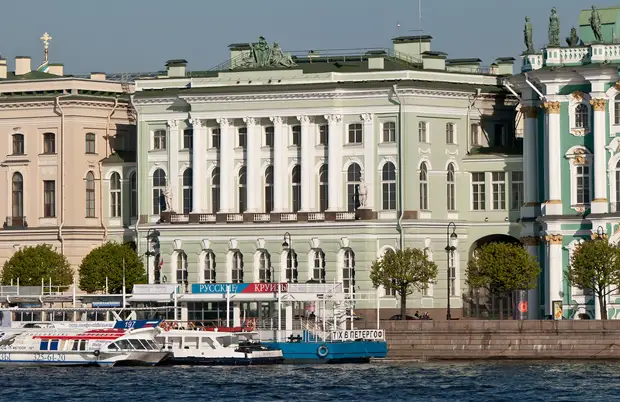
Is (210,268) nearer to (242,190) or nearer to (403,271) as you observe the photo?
(242,190)

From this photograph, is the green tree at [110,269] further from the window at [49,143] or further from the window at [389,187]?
the window at [389,187]

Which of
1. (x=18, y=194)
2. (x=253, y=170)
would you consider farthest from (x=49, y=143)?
(x=253, y=170)

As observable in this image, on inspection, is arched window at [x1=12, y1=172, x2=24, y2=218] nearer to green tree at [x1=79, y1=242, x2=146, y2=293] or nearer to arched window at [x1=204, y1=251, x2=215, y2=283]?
green tree at [x1=79, y1=242, x2=146, y2=293]

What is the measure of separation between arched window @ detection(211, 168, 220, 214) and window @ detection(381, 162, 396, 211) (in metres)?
7.90

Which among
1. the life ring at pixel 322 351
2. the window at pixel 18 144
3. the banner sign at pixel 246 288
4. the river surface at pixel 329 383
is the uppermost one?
the window at pixel 18 144

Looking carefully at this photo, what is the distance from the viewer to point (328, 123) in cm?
11788

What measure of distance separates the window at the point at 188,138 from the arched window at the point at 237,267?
18.0 ft

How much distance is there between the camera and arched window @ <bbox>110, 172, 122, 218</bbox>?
125 meters

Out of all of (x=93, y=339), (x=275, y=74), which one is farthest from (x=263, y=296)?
(x=275, y=74)

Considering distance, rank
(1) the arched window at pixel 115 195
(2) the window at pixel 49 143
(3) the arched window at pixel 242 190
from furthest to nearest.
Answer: (2) the window at pixel 49 143 → (1) the arched window at pixel 115 195 → (3) the arched window at pixel 242 190

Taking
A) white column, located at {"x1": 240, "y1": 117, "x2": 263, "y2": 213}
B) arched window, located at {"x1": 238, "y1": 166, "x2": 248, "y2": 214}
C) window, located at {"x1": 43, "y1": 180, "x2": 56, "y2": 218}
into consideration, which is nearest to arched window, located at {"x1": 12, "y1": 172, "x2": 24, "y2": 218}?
window, located at {"x1": 43, "y1": 180, "x2": 56, "y2": 218}

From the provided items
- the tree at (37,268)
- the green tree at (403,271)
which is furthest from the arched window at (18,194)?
the green tree at (403,271)

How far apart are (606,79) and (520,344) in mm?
13269

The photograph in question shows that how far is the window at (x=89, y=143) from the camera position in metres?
126
